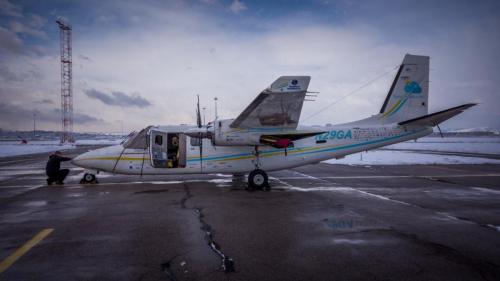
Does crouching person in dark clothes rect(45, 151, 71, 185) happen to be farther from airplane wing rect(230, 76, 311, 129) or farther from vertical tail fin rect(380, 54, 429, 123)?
vertical tail fin rect(380, 54, 429, 123)

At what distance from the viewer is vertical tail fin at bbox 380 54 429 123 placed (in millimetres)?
12609

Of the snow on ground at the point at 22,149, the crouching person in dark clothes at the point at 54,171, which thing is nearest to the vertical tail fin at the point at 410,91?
the crouching person in dark clothes at the point at 54,171

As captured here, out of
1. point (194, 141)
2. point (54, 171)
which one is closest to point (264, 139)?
point (194, 141)

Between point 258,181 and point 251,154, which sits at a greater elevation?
point 251,154

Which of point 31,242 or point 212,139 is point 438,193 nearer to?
point 212,139

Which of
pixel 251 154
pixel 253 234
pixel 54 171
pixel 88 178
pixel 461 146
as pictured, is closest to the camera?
pixel 253 234

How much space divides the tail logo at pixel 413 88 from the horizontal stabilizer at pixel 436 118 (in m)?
1.61

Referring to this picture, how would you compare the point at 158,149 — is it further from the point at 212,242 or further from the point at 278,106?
the point at 212,242

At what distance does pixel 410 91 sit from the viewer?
12.7 m

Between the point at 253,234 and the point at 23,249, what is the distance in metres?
4.23

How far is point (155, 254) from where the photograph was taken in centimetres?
477

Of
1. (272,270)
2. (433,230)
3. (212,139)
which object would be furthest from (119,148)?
(433,230)

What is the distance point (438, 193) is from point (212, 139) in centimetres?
882

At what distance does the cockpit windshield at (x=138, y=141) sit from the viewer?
38.7ft
